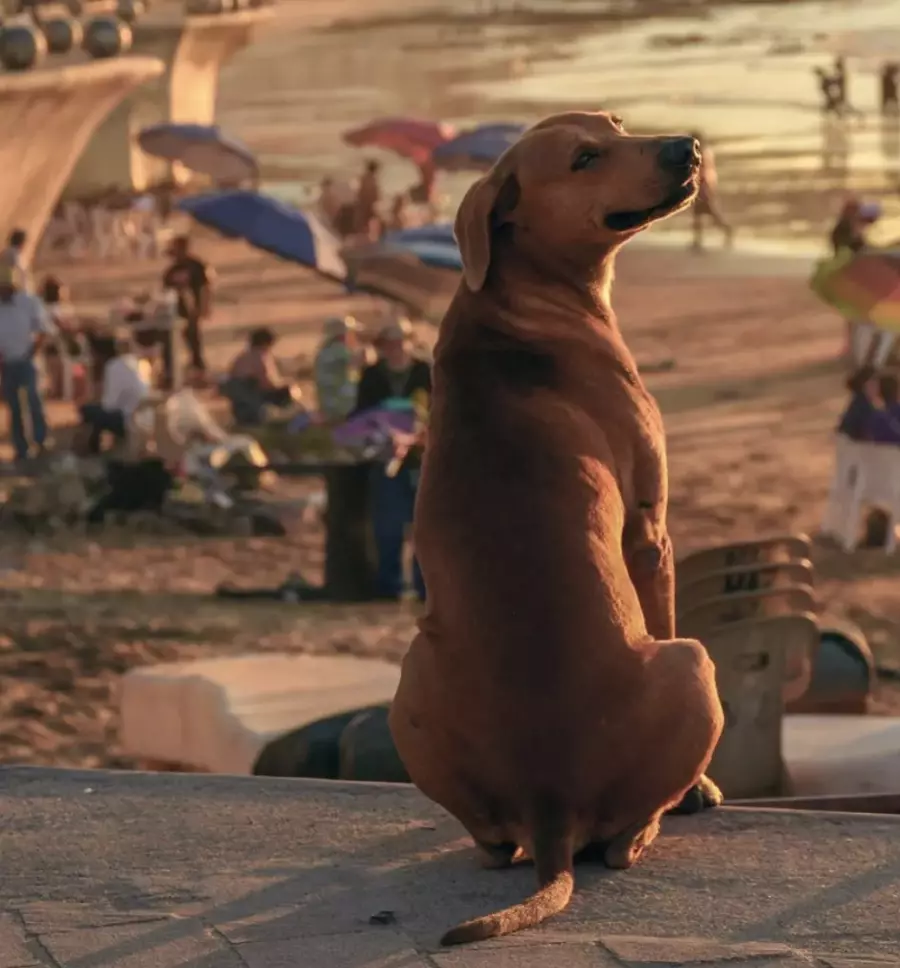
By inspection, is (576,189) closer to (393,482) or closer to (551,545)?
(551,545)

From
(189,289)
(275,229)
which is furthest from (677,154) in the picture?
(189,289)

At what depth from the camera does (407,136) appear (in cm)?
3462

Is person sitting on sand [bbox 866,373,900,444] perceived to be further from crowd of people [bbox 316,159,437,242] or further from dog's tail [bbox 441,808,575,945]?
crowd of people [bbox 316,159,437,242]

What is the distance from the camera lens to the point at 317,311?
28.6m

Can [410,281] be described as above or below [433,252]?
below

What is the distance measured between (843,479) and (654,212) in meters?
10.0

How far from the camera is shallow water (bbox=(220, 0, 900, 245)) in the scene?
40.4 meters

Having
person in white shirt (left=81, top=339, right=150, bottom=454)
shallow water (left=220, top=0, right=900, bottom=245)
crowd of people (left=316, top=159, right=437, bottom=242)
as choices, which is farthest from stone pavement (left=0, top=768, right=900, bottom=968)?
shallow water (left=220, top=0, right=900, bottom=245)

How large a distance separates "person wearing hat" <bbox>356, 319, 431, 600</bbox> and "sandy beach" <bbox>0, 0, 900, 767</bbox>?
304 mm

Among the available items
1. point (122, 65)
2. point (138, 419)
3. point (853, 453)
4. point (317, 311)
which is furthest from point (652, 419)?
point (122, 65)

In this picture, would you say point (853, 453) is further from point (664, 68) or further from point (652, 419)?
point (664, 68)

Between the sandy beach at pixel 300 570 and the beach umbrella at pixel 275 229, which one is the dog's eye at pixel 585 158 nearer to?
the sandy beach at pixel 300 570

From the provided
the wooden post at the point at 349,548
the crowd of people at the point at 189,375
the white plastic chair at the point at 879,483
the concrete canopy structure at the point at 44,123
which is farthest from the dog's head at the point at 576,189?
the concrete canopy structure at the point at 44,123

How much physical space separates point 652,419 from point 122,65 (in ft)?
82.7
